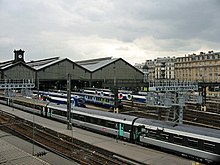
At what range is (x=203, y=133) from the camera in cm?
1568

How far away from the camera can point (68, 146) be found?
20594 mm

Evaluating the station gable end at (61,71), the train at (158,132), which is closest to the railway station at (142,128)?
the train at (158,132)

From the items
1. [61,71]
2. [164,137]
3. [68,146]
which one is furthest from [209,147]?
[61,71]

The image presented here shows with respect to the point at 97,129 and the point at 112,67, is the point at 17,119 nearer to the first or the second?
the point at 97,129

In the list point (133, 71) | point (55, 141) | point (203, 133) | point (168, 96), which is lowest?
point (55, 141)

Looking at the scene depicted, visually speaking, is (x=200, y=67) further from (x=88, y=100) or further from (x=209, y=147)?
(x=209, y=147)

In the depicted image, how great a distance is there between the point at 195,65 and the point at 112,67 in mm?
38643

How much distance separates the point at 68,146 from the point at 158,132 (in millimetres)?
7845

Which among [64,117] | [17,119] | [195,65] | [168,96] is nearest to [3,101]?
[17,119]

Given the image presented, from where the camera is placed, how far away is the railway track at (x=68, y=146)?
16.8m

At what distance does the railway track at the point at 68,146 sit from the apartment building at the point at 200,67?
68.7 meters

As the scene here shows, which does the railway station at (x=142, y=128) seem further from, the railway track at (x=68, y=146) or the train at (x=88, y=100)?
the train at (x=88, y=100)

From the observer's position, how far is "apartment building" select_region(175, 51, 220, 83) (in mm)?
87438

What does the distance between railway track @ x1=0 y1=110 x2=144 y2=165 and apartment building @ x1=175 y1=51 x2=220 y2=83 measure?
68.7 metres
